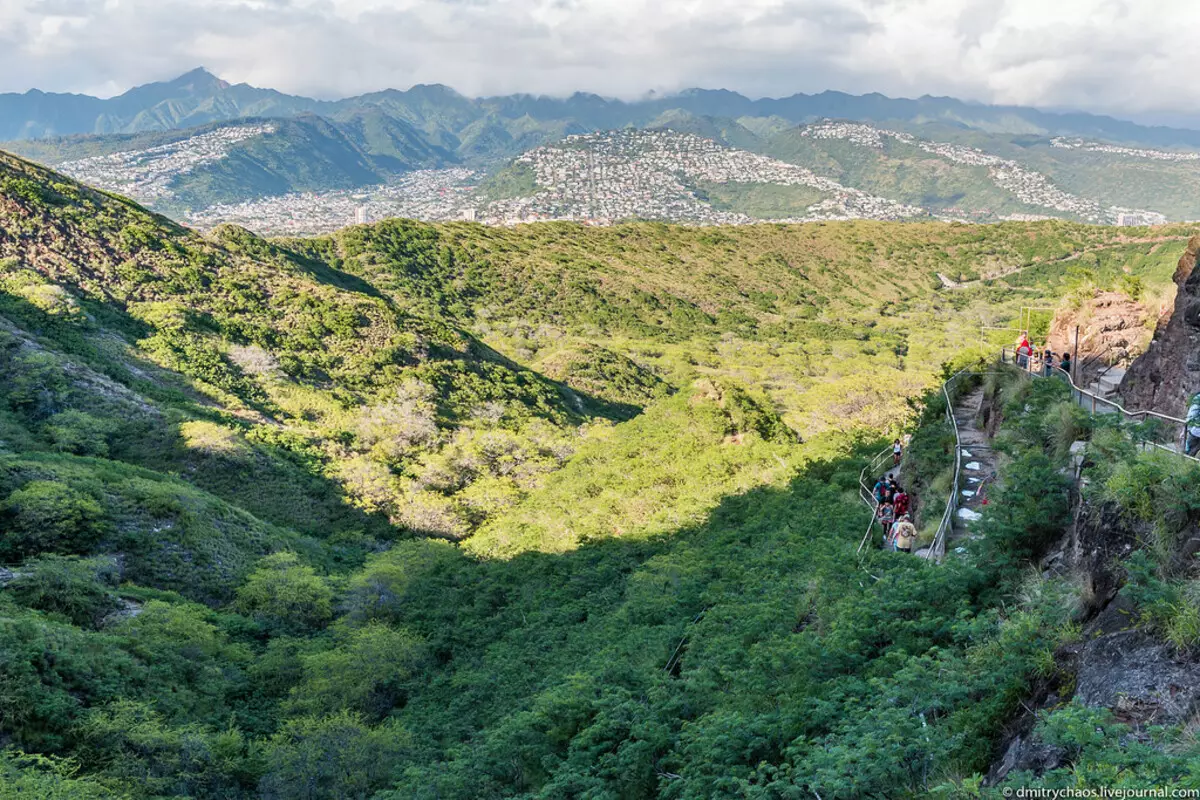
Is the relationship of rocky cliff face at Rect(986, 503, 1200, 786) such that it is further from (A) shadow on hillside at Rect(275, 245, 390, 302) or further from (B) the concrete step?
(A) shadow on hillside at Rect(275, 245, 390, 302)

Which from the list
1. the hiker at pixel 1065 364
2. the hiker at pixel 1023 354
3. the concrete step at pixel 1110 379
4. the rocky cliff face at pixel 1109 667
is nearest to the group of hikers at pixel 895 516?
the hiker at pixel 1023 354

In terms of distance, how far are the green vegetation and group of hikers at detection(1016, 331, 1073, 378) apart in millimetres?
2318

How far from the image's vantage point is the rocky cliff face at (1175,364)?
34.9ft

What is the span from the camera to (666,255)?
354 ft

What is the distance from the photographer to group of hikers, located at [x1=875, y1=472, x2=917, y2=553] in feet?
43.7

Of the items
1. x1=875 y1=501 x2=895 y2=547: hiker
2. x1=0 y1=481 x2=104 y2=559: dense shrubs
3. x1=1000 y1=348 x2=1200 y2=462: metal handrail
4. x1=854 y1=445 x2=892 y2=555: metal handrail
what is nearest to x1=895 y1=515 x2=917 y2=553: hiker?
x1=854 y1=445 x2=892 y2=555: metal handrail

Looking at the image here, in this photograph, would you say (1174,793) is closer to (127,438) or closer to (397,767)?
(397,767)

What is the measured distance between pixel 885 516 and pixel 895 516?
0.82 meters

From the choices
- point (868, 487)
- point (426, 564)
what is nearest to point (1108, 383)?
point (868, 487)

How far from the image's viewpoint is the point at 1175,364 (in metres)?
11.0

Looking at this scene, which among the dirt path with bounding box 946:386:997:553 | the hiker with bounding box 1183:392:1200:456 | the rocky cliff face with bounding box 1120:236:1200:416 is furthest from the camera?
the dirt path with bounding box 946:386:997:553

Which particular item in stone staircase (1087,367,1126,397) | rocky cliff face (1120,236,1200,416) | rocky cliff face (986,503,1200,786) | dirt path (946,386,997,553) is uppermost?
rocky cliff face (1120,236,1200,416)

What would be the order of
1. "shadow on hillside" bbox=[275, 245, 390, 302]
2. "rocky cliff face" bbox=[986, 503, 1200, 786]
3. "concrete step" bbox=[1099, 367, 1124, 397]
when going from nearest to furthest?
"rocky cliff face" bbox=[986, 503, 1200, 786]
"concrete step" bbox=[1099, 367, 1124, 397]
"shadow on hillside" bbox=[275, 245, 390, 302]

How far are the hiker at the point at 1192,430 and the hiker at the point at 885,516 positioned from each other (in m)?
7.02
